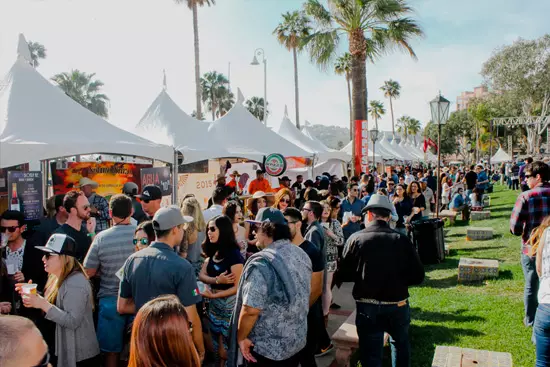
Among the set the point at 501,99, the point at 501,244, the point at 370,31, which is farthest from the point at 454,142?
the point at 501,244

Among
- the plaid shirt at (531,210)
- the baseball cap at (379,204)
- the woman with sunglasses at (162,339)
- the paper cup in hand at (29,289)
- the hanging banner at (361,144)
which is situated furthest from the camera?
the hanging banner at (361,144)

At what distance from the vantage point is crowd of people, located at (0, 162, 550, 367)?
2.81 m

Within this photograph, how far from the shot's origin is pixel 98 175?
8.11 metres

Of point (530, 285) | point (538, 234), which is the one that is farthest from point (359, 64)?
point (538, 234)

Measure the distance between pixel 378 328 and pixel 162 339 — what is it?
238cm

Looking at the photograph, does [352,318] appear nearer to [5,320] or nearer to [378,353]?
[378,353]

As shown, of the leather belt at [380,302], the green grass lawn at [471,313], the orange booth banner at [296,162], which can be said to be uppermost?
the orange booth banner at [296,162]

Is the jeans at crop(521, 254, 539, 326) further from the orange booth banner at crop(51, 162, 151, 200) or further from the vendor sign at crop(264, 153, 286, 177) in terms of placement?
the vendor sign at crop(264, 153, 286, 177)

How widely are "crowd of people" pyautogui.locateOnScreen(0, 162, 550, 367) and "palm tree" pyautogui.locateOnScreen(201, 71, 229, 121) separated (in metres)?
53.9

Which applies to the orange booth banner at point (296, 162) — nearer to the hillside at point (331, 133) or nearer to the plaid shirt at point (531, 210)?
the plaid shirt at point (531, 210)

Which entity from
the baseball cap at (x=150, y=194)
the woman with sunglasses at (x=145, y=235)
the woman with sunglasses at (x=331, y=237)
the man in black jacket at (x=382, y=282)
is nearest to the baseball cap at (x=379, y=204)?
the man in black jacket at (x=382, y=282)

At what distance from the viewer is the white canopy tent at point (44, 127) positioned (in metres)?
6.07

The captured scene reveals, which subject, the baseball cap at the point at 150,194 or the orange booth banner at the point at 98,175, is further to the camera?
the orange booth banner at the point at 98,175

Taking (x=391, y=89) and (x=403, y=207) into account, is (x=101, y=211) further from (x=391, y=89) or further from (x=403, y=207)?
(x=391, y=89)
